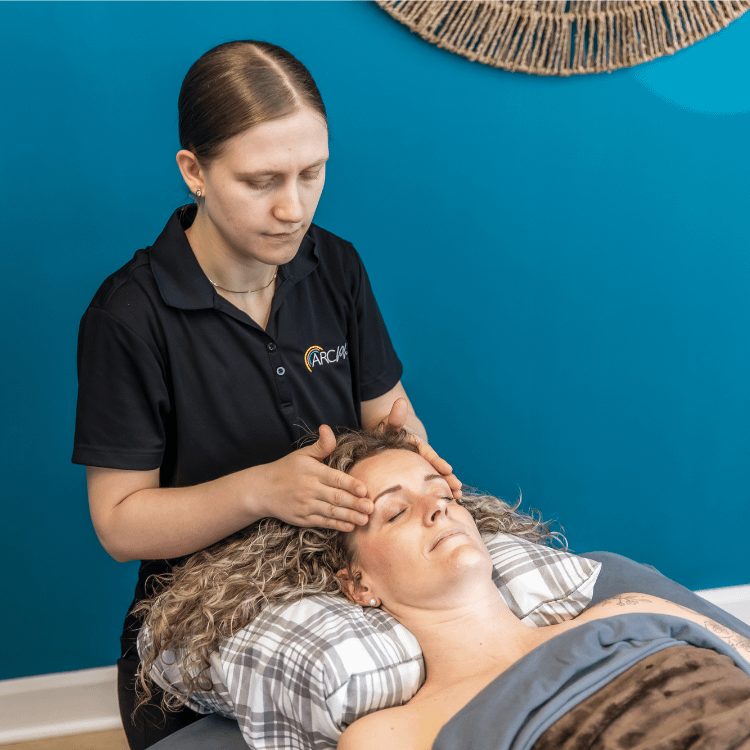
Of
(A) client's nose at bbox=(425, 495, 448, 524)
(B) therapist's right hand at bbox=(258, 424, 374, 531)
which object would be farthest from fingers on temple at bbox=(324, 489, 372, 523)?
(A) client's nose at bbox=(425, 495, 448, 524)

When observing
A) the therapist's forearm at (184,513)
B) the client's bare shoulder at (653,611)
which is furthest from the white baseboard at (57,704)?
the client's bare shoulder at (653,611)

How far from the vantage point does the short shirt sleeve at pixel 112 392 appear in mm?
1506

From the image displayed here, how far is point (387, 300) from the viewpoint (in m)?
2.27

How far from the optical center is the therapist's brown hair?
4.57 feet

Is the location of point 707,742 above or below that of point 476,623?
above

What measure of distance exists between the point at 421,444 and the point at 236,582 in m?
0.39

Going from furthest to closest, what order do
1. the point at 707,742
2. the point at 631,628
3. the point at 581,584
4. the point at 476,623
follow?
the point at 581,584 < the point at 476,623 < the point at 631,628 < the point at 707,742

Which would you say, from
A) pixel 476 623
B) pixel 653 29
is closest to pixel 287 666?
pixel 476 623

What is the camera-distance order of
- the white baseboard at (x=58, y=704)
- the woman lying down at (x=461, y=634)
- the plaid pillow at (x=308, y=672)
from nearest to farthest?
the woman lying down at (x=461, y=634)
the plaid pillow at (x=308, y=672)
the white baseboard at (x=58, y=704)

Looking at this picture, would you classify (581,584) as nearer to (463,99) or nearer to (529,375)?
(529,375)

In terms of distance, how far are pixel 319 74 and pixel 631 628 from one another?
4.35ft

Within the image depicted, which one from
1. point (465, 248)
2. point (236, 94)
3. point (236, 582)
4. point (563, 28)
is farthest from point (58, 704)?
point (563, 28)

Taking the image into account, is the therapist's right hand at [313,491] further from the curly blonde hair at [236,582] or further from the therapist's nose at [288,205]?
the therapist's nose at [288,205]

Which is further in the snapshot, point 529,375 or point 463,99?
point 529,375
